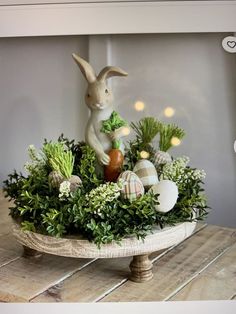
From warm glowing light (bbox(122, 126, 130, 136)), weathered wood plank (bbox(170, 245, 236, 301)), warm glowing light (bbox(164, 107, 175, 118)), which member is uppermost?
warm glowing light (bbox(164, 107, 175, 118))

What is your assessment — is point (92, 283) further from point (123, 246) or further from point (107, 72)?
point (107, 72)

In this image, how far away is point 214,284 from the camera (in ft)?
2.33

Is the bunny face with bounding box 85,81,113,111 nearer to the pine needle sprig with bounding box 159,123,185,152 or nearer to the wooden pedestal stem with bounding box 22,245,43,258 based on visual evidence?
the pine needle sprig with bounding box 159,123,185,152

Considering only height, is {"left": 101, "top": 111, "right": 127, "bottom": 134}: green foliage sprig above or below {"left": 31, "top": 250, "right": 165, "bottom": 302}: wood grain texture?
above

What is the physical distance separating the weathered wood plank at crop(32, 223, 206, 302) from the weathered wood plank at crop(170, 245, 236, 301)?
0.08 metres

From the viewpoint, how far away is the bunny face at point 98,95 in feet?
2.49

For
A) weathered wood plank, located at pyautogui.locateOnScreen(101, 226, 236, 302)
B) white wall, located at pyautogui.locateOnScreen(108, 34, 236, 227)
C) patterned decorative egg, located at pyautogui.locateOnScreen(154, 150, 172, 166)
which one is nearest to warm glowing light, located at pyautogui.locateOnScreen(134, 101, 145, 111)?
white wall, located at pyautogui.locateOnScreen(108, 34, 236, 227)

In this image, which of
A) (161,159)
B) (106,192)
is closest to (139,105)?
(161,159)

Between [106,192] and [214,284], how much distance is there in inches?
7.1

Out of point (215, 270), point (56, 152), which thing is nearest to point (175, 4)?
point (56, 152)

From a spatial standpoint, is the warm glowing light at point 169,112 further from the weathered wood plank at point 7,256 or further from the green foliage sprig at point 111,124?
the weathered wood plank at point 7,256

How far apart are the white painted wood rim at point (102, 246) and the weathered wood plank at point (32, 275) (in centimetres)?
4

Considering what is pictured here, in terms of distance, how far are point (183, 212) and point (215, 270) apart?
0.29 ft

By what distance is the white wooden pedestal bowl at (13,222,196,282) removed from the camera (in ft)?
2.26
